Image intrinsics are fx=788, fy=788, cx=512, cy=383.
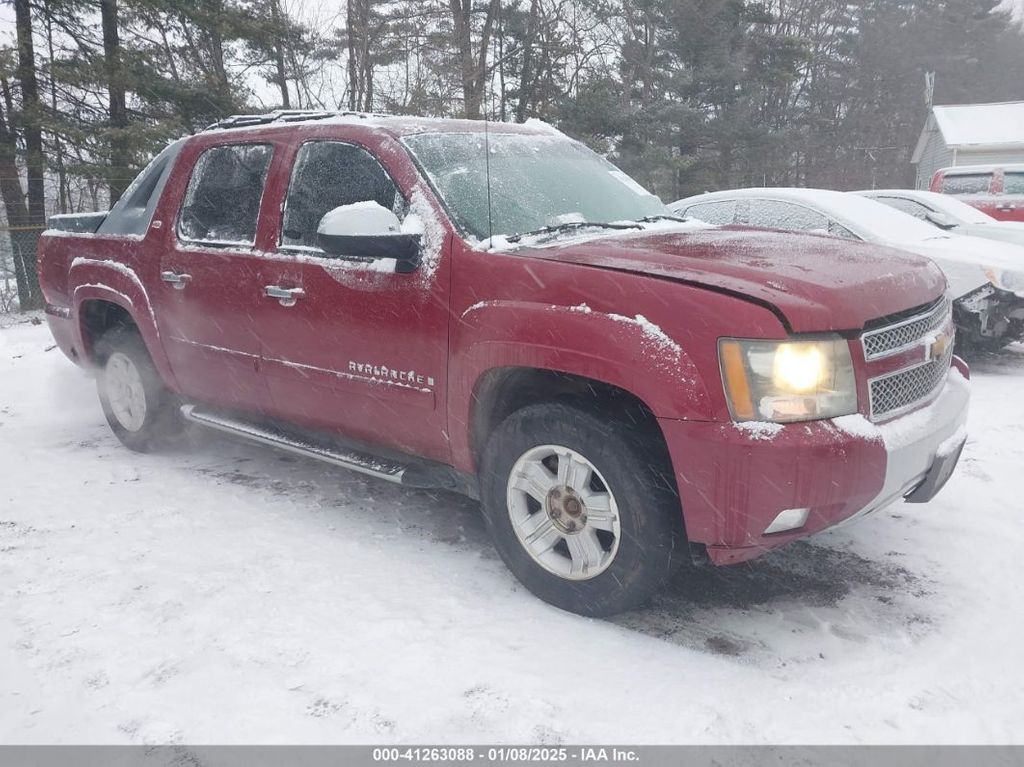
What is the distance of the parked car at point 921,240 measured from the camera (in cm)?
671

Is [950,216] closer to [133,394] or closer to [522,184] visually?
[522,184]

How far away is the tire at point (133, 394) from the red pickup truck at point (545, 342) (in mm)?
335

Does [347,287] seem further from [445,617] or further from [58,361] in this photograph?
[58,361]

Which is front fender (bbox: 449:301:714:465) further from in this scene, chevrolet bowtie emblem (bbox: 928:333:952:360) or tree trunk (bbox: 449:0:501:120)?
tree trunk (bbox: 449:0:501:120)

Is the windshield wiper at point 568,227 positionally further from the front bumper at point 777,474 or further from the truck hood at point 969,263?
the truck hood at point 969,263

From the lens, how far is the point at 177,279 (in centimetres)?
441

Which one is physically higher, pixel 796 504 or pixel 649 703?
pixel 796 504

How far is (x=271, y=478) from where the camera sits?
15.4 feet

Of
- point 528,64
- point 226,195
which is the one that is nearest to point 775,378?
point 226,195

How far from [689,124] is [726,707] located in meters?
22.9

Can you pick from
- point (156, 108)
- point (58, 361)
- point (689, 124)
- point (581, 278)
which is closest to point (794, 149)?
point (689, 124)

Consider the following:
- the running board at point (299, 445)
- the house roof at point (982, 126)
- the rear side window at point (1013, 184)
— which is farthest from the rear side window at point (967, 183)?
the running board at point (299, 445)

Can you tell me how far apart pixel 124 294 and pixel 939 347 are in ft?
14.4

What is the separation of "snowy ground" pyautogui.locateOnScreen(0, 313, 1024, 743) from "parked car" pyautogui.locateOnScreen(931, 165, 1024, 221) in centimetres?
1342
